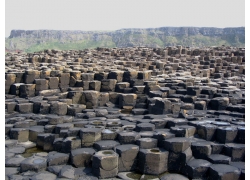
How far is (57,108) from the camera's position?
363 inches

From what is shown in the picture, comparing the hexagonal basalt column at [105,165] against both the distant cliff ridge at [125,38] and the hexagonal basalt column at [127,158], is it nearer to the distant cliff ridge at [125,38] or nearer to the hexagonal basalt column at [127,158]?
the hexagonal basalt column at [127,158]

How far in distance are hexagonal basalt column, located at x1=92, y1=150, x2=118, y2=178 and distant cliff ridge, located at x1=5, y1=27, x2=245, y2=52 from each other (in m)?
60.5

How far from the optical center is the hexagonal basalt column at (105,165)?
19.0 feet

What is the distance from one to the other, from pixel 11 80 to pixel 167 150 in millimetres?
7789

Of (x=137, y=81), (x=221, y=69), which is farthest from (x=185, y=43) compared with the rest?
(x=137, y=81)

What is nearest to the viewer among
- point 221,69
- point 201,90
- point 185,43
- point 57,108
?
point 57,108

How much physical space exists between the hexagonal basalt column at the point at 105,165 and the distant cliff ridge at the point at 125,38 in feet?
198

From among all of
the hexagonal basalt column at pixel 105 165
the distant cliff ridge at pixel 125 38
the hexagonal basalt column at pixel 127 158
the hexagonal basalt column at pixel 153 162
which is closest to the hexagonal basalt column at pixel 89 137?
the hexagonal basalt column at pixel 127 158

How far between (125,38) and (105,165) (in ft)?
253

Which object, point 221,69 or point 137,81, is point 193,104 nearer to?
point 137,81

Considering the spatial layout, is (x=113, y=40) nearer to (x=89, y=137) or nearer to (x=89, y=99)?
(x=89, y=99)

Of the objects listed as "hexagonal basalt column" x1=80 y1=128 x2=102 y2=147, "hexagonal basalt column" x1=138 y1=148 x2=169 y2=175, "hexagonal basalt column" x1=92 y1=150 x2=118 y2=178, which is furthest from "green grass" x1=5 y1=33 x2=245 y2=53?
"hexagonal basalt column" x1=92 y1=150 x2=118 y2=178

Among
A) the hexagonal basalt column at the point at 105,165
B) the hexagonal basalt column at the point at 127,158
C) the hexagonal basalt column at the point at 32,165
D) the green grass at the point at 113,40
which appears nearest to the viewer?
the hexagonal basalt column at the point at 105,165

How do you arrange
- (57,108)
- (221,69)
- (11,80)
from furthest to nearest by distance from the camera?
(221,69)
(11,80)
(57,108)
